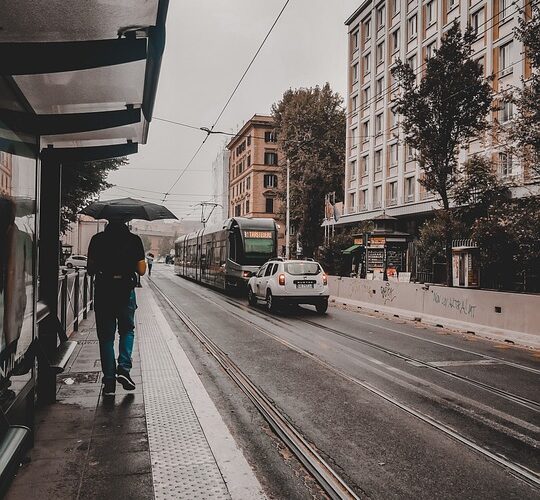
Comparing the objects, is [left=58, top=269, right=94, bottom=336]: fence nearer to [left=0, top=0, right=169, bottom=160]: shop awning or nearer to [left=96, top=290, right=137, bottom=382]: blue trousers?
[left=96, top=290, right=137, bottom=382]: blue trousers

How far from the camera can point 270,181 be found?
72.2 m

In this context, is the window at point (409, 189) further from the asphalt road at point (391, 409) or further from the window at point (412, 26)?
the asphalt road at point (391, 409)

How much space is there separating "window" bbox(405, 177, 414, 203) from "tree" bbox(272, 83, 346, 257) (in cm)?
774

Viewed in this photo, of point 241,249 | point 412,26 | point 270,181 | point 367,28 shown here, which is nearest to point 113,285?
point 241,249

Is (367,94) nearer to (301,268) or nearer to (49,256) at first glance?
(301,268)

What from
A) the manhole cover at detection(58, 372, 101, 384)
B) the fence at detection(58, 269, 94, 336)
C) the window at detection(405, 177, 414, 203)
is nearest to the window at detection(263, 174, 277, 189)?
the window at detection(405, 177, 414, 203)

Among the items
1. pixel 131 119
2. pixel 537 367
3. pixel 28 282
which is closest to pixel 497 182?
pixel 537 367

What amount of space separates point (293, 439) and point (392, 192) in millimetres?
40591

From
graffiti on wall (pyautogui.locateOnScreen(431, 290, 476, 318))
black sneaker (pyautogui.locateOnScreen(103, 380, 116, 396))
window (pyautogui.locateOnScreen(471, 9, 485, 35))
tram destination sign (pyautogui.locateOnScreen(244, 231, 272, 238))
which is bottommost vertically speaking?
black sneaker (pyautogui.locateOnScreen(103, 380, 116, 396))

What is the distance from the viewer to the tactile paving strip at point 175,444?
3.50 metres

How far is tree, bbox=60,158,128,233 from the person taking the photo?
22.2 m

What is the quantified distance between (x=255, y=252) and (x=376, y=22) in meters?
32.0

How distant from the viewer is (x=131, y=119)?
17.4 feet

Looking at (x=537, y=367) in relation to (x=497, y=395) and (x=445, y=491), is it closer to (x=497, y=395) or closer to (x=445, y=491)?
(x=497, y=395)
